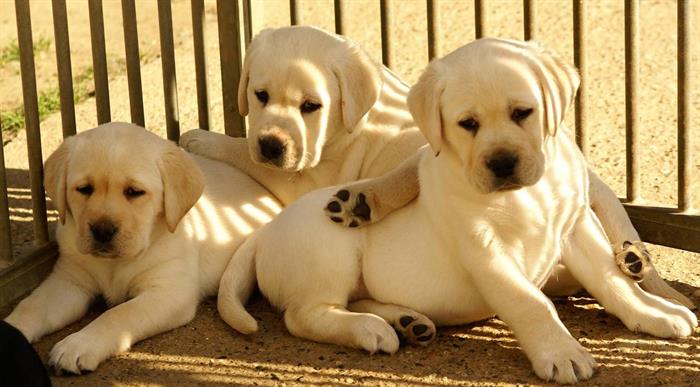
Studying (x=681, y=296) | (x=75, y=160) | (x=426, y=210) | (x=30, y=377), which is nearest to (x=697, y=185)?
(x=681, y=296)

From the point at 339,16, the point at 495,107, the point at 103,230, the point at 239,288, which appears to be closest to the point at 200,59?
the point at 339,16

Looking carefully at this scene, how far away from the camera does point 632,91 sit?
6.59 meters

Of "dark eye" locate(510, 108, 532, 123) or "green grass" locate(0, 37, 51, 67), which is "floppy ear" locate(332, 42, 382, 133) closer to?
"dark eye" locate(510, 108, 532, 123)

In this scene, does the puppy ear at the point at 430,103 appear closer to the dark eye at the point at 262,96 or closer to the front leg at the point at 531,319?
the front leg at the point at 531,319

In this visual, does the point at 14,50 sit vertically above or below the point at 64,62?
below

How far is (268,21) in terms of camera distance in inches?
408

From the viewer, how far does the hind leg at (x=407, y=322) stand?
555 cm

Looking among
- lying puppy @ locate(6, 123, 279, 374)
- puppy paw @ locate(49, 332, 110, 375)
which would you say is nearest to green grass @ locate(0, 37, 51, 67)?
lying puppy @ locate(6, 123, 279, 374)

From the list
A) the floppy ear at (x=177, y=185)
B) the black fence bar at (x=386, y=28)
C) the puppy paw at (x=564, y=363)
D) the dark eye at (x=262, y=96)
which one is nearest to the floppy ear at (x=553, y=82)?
the puppy paw at (x=564, y=363)

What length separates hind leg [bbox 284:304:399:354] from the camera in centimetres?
546

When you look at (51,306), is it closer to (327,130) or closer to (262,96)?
(262,96)

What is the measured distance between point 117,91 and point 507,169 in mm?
5193

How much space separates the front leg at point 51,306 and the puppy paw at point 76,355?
0.36 meters

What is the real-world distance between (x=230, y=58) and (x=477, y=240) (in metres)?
2.33
